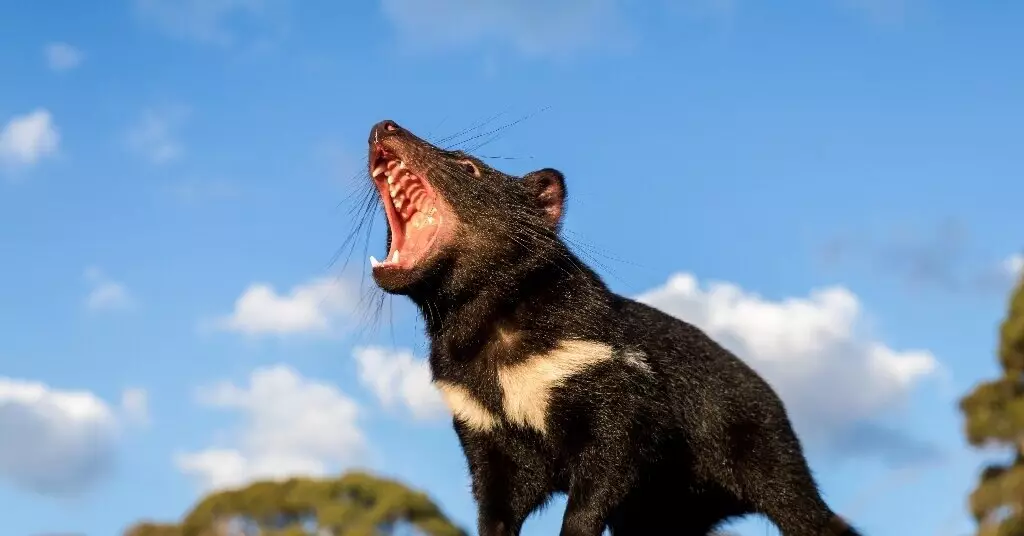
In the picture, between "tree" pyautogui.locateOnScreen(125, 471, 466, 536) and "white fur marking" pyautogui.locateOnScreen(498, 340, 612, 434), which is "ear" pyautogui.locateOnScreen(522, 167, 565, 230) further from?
"tree" pyautogui.locateOnScreen(125, 471, 466, 536)

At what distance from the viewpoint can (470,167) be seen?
662cm

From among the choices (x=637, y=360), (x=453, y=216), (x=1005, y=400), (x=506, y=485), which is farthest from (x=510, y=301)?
(x=1005, y=400)

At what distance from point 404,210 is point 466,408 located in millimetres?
1168

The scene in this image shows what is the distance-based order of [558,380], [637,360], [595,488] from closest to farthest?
1. [595,488]
2. [558,380]
3. [637,360]

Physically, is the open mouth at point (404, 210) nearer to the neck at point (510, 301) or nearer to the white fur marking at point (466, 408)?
the neck at point (510, 301)

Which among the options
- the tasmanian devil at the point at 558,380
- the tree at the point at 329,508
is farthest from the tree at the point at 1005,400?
the tree at the point at 329,508

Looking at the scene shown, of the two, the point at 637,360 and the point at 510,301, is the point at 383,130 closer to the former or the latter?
the point at 510,301

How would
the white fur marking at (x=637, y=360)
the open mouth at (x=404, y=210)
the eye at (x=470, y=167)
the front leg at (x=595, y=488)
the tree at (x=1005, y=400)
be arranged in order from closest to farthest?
the front leg at (x=595, y=488)
the white fur marking at (x=637, y=360)
the open mouth at (x=404, y=210)
the eye at (x=470, y=167)
the tree at (x=1005, y=400)

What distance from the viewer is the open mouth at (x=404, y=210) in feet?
20.4

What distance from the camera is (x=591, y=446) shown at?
5.84 meters

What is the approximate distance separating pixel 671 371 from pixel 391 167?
1.92 m

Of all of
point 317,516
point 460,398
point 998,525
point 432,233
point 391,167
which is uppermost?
point 317,516

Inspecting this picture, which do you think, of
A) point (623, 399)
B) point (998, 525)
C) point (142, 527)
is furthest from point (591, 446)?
point (142, 527)

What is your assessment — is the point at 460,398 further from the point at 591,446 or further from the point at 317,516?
the point at 317,516
